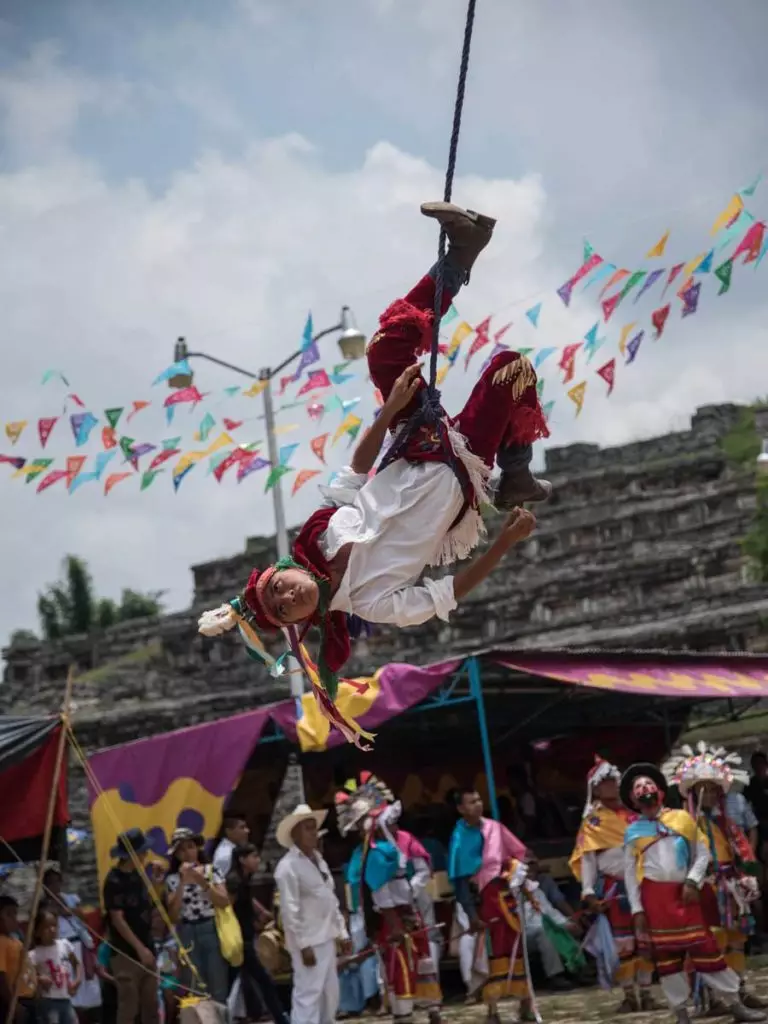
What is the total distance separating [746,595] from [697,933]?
38.9 feet

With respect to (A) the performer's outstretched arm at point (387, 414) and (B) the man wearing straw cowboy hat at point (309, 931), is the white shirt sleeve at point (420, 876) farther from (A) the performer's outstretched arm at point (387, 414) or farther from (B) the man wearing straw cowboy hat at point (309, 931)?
(A) the performer's outstretched arm at point (387, 414)

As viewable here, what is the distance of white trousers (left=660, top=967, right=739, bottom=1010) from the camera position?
1012 centimetres

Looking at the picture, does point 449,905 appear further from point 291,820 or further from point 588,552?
point 588,552

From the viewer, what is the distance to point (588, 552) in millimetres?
27844

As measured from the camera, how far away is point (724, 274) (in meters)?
12.1

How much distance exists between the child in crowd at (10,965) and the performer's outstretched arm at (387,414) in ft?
17.8

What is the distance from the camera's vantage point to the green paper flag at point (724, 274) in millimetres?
12102

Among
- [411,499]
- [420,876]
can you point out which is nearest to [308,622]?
[411,499]

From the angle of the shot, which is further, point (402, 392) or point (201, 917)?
point (201, 917)

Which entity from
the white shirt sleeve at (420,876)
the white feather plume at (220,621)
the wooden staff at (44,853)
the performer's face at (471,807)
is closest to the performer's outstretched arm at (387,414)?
the white feather plume at (220,621)

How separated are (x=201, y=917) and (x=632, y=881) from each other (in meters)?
3.21

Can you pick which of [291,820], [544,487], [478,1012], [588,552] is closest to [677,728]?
[478,1012]

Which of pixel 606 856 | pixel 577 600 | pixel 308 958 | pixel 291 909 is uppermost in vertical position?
pixel 577 600

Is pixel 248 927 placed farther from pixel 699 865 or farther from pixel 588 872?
pixel 699 865
